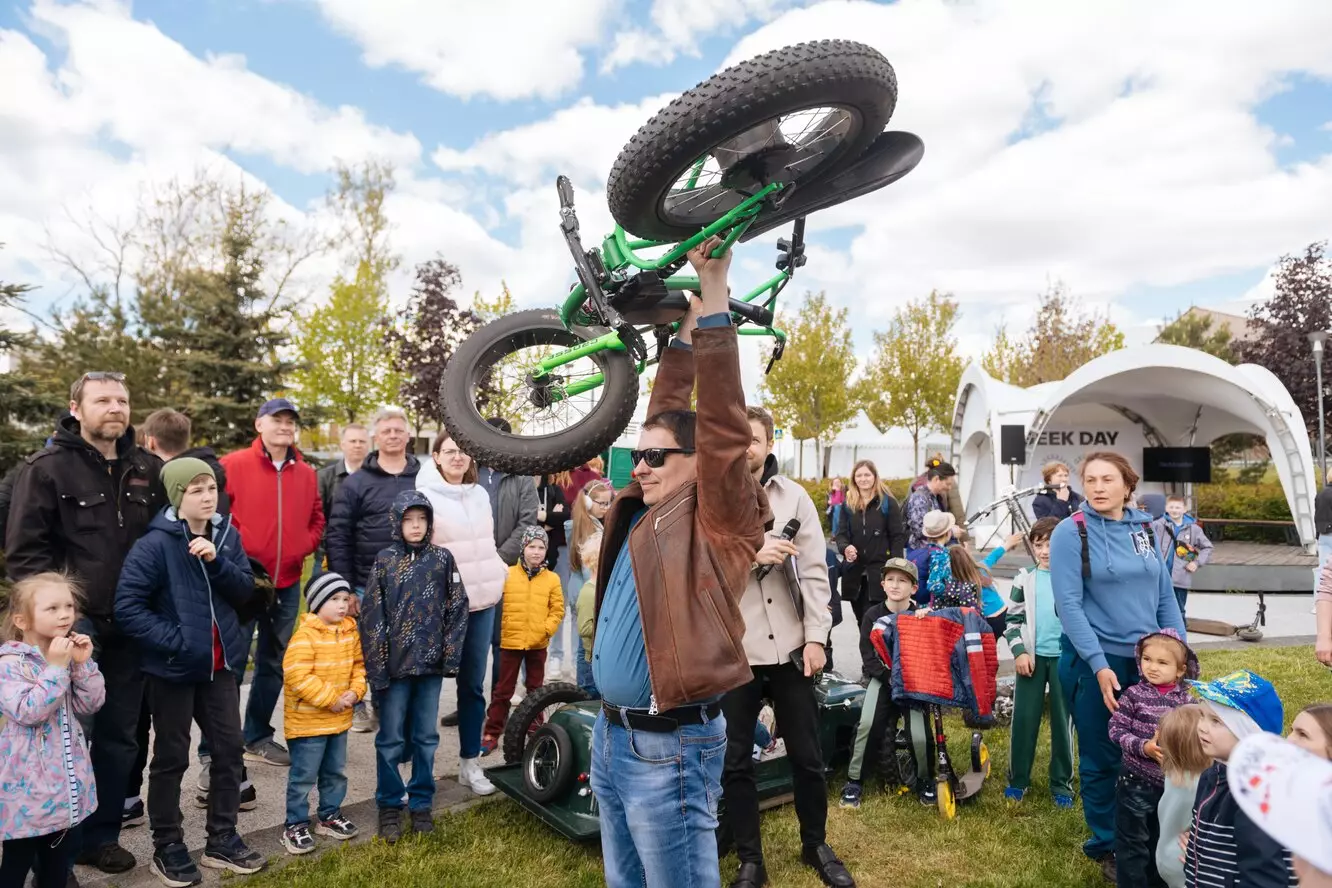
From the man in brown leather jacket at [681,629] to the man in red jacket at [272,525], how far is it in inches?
126

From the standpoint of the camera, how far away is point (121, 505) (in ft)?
12.5

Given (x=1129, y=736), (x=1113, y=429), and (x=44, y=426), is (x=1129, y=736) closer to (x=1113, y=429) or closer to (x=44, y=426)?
(x=44, y=426)

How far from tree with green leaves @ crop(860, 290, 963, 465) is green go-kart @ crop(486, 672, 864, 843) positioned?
25.3 metres

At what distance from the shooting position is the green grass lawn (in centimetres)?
351

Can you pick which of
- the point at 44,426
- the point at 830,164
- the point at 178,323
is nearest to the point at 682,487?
the point at 830,164

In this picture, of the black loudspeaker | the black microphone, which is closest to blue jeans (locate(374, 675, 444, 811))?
the black microphone

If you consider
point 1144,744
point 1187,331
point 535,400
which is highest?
point 1187,331

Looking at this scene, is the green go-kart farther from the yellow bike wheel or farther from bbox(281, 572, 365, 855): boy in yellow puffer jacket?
bbox(281, 572, 365, 855): boy in yellow puffer jacket

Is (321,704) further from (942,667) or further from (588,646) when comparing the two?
(942,667)

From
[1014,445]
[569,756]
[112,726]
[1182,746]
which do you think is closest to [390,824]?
[569,756]

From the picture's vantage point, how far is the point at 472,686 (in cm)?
448

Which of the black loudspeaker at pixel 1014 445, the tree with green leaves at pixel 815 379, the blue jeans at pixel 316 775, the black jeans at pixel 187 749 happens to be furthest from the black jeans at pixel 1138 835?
the tree with green leaves at pixel 815 379

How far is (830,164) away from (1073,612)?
2243mm

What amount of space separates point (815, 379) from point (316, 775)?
25.7m
